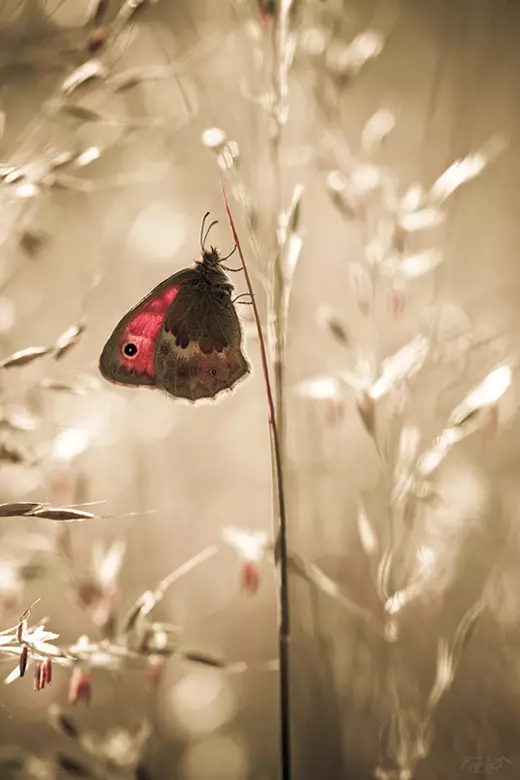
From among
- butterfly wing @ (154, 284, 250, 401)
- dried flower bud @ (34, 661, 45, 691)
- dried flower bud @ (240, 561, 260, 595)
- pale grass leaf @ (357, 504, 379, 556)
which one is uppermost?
butterfly wing @ (154, 284, 250, 401)

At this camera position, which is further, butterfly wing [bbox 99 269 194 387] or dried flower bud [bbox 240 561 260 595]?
dried flower bud [bbox 240 561 260 595]

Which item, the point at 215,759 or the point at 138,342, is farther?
the point at 215,759

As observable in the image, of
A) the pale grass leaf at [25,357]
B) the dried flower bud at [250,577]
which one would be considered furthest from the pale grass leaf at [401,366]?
the pale grass leaf at [25,357]

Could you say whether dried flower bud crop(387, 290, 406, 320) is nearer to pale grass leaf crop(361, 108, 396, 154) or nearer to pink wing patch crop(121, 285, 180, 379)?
pale grass leaf crop(361, 108, 396, 154)

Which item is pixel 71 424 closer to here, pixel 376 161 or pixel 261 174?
pixel 261 174

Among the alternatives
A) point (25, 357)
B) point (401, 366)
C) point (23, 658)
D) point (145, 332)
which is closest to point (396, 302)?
point (401, 366)

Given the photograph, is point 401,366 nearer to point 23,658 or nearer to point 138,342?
point 138,342
